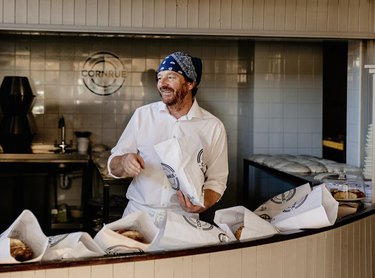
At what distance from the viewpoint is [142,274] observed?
2.43 meters

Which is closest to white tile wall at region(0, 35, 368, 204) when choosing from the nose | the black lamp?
the black lamp

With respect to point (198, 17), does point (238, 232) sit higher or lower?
lower

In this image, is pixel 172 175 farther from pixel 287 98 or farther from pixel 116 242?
pixel 287 98

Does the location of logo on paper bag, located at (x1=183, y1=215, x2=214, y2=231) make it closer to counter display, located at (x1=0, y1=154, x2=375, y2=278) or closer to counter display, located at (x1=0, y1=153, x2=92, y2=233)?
counter display, located at (x1=0, y1=154, x2=375, y2=278)

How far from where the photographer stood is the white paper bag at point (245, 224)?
2.77 m

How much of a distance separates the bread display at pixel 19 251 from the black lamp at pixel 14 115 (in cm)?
452

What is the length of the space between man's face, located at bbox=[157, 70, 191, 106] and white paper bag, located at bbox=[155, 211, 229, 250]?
2.93 ft

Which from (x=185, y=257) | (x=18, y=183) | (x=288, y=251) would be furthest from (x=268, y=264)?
(x=18, y=183)

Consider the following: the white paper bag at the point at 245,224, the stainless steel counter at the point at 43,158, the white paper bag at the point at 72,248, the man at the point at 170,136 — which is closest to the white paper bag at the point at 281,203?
the man at the point at 170,136

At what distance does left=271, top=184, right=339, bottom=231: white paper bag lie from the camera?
9.73ft

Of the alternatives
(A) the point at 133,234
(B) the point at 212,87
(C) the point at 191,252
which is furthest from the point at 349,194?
(B) the point at 212,87

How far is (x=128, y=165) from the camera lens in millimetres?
3074

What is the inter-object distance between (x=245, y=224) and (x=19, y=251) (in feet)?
3.24

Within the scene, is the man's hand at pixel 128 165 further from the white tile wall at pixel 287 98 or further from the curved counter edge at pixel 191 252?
the white tile wall at pixel 287 98
